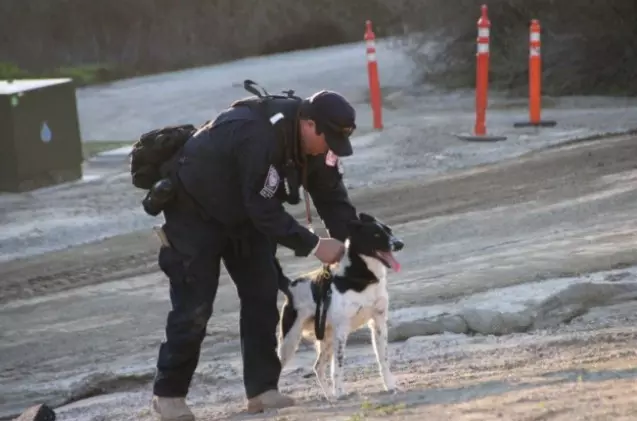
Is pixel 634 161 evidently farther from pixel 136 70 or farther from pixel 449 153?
pixel 136 70

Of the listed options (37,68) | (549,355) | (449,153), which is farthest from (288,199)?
(37,68)

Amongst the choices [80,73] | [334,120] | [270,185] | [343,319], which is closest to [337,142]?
[334,120]

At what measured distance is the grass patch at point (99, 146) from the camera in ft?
64.0

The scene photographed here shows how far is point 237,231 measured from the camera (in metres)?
6.85

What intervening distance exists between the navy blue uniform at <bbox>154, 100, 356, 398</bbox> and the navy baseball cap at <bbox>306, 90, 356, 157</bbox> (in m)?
0.22

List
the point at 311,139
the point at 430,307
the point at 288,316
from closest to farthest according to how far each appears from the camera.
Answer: the point at 311,139
the point at 288,316
the point at 430,307

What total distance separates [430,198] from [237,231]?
752 centimetres

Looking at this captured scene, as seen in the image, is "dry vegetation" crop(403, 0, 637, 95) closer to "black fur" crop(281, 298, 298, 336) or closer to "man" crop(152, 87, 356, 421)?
"black fur" crop(281, 298, 298, 336)

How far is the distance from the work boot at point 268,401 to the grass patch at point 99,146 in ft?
41.2

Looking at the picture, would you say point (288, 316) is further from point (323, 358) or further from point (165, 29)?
point (165, 29)

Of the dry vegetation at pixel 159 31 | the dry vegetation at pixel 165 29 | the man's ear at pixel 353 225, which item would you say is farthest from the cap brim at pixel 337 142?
the dry vegetation at pixel 165 29

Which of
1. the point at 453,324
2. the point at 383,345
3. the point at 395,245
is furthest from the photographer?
the point at 453,324

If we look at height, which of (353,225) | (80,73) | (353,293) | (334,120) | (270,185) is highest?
(334,120)

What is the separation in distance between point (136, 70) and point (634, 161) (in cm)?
2048
